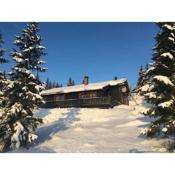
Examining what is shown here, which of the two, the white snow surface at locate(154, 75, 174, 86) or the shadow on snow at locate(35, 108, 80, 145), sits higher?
the white snow surface at locate(154, 75, 174, 86)

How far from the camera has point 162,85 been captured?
13.1 m

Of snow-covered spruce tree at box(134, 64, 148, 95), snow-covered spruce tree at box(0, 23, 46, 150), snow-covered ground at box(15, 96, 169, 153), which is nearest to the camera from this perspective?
snow-covered spruce tree at box(134, 64, 148, 95)

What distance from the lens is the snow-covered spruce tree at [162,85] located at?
1267 centimetres

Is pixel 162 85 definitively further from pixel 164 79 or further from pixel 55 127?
pixel 55 127

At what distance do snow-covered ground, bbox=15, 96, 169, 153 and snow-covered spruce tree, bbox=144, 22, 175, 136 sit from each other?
2.75 ft

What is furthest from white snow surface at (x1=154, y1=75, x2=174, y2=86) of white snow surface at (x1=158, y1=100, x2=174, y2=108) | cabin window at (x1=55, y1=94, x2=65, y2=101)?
cabin window at (x1=55, y1=94, x2=65, y2=101)

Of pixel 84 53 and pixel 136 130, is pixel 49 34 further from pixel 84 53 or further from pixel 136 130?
pixel 136 130

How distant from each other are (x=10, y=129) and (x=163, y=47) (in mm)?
7396

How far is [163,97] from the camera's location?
504 inches

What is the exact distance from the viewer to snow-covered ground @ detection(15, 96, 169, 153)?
13.6m

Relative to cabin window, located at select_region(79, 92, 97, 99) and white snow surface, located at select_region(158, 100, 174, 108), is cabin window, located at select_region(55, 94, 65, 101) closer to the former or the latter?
cabin window, located at select_region(79, 92, 97, 99)

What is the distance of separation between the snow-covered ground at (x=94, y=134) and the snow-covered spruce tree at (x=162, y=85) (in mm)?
837
